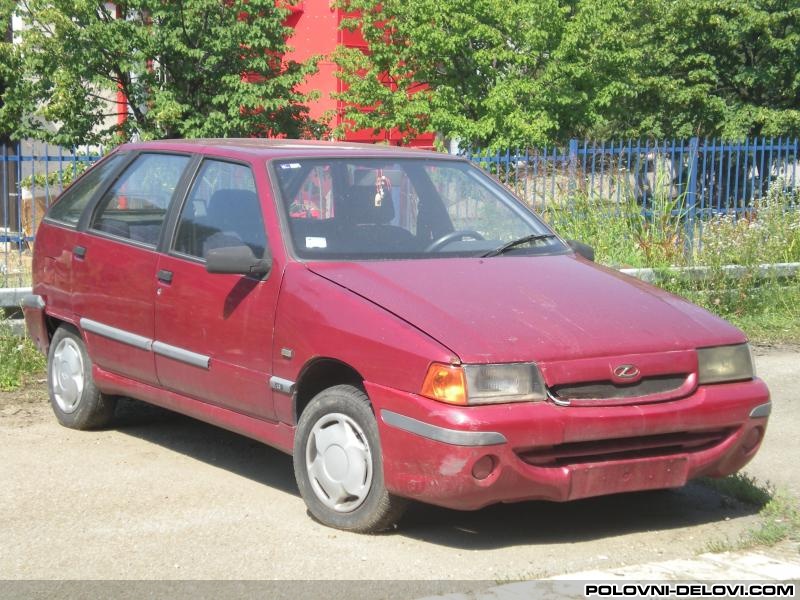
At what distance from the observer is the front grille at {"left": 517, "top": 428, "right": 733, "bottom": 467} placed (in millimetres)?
4934

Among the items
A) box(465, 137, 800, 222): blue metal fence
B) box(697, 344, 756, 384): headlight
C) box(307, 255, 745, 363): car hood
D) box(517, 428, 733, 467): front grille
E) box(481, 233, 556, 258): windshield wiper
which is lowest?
box(517, 428, 733, 467): front grille

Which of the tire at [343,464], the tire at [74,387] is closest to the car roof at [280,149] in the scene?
the tire at [74,387]

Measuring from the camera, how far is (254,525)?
546 centimetres

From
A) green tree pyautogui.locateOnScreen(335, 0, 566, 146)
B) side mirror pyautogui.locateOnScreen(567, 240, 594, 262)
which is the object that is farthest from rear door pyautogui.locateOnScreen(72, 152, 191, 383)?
green tree pyautogui.locateOnScreen(335, 0, 566, 146)

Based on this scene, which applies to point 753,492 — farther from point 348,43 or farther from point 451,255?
point 348,43

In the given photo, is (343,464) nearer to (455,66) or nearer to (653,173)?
(653,173)

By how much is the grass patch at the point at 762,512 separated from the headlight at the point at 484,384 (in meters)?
1.01

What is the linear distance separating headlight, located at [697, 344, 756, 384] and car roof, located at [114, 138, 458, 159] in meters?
2.02

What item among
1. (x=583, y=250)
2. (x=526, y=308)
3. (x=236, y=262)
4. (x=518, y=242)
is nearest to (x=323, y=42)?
(x=583, y=250)

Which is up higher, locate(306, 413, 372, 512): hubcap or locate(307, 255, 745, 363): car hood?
locate(307, 255, 745, 363): car hood

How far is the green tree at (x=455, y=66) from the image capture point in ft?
66.3

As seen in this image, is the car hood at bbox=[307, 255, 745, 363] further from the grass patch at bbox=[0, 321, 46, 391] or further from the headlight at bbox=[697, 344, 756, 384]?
the grass patch at bbox=[0, 321, 46, 391]

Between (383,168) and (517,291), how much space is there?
1.24 meters

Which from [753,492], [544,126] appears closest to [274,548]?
[753,492]
